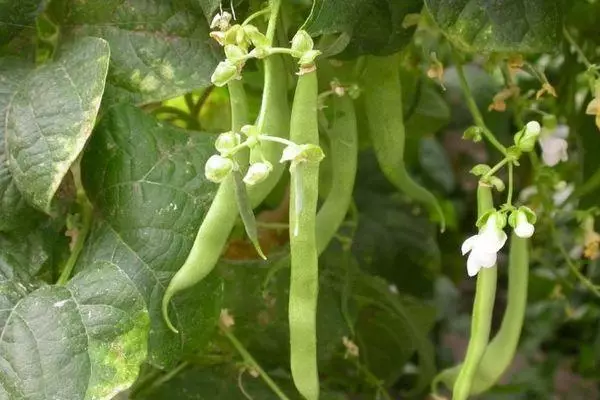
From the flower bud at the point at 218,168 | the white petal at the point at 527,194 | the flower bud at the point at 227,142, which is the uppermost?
the flower bud at the point at 227,142

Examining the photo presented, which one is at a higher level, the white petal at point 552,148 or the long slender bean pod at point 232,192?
the long slender bean pod at point 232,192

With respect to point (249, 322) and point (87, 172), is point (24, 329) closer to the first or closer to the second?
point (87, 172)

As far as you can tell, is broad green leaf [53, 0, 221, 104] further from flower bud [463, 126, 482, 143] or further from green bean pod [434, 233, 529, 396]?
green bean pod [434, 233, 529, 396]

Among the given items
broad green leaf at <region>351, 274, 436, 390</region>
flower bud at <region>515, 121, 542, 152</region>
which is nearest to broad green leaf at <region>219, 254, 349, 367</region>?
broad green leaf at <region>351, 274, 436, 390</region>

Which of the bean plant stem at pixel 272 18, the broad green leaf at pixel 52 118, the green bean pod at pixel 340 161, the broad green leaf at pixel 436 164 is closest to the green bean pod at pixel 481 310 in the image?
the green bean pod at pixel 340 161

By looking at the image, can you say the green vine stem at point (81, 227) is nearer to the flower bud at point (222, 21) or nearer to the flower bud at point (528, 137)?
the flower bud at point (222, 21)

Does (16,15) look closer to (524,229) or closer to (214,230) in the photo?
(214,230)

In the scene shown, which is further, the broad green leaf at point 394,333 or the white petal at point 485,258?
the broad green leaf at point 394,333

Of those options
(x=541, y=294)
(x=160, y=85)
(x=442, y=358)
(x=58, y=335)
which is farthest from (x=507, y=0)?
(x=442, y=358)
